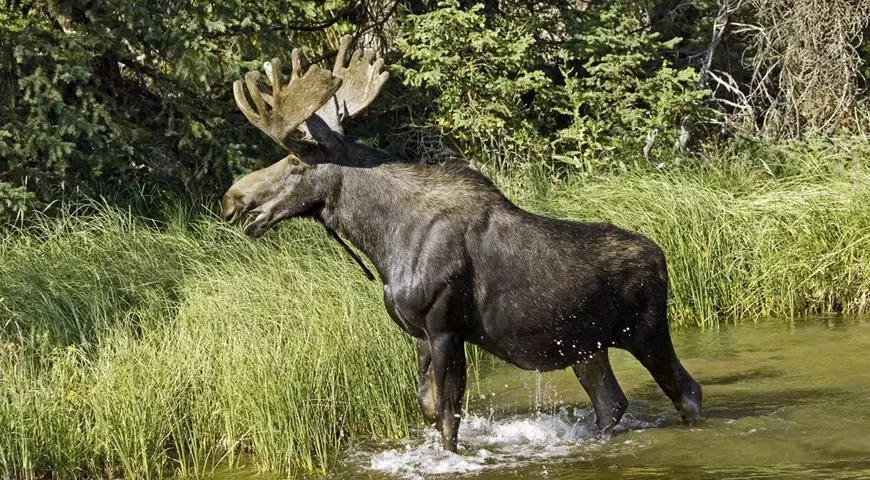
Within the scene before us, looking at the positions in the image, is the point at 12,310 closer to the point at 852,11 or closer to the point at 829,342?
the point at 829,342

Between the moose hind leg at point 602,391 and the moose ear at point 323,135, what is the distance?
204cm

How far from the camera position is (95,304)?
9.59 meters

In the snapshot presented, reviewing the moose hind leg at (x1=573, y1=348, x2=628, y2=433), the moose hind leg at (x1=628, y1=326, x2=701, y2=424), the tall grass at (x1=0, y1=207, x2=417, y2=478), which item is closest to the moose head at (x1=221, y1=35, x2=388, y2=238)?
the tall grass at (x1=0, y1=207, x2=417, y2=478)

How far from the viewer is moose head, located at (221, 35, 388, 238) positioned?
7.42 metres

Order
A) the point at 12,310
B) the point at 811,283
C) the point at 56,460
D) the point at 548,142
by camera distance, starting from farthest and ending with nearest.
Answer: the point at 548,142 → the point at 811,283 → the point at 12,310 → the point at 56,460

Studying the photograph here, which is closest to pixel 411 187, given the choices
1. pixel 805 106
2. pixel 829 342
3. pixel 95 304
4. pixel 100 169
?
pixel 95 304

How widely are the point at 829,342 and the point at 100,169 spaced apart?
24.1 feet

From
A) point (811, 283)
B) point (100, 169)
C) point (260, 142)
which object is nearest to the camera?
point (811, 283)

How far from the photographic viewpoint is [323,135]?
7633mm

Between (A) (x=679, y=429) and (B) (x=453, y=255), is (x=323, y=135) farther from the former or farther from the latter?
(A) (x=679, y=429)

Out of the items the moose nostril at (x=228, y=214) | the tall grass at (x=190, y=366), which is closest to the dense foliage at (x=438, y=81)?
the tall grass at (x=190, y=366)

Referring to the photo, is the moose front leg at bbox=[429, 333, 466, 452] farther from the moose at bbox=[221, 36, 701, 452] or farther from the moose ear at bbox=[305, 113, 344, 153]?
the moose ear at bbox=[305, 113, 344, 153]

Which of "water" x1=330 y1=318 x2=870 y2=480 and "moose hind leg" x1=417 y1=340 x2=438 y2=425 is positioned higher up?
"moose hind leg" x1=417 y1=340 x2=438 y2=425

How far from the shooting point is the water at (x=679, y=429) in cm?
708
